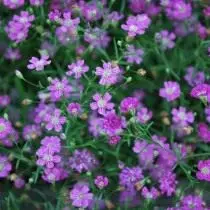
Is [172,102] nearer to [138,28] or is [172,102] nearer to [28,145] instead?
[138,28]

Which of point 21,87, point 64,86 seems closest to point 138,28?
point 64,86

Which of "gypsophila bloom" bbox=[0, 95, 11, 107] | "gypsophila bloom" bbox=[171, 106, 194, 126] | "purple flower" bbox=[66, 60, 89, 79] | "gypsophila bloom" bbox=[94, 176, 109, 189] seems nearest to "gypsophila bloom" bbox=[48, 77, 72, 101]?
"purple flower" bbox=[66, 60, 89, 79]

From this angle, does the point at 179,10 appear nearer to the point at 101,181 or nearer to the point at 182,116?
the point at 182,116

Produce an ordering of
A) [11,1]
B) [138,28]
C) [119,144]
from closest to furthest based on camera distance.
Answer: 1. [119,144]
2. [138,28]
3. [11,1]

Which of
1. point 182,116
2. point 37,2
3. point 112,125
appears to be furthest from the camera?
point 37,2

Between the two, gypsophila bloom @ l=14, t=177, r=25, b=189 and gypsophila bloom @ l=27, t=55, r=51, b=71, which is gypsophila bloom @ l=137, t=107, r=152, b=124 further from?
gypsophila bloom @ l=14, t=177, r=25, b=189

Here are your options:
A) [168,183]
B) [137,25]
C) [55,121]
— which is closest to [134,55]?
[137,25]
